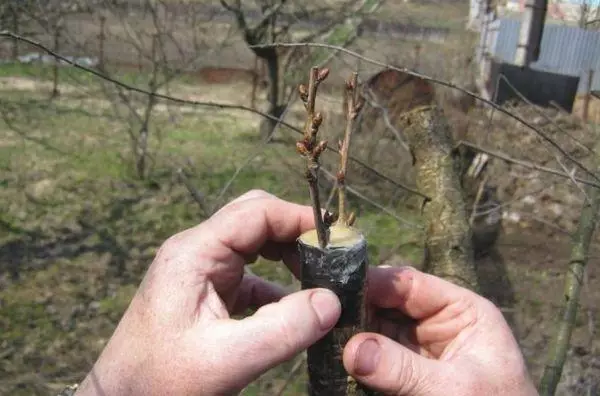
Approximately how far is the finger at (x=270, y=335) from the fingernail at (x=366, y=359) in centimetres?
10

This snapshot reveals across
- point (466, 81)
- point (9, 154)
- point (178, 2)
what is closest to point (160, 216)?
point (9, 154)

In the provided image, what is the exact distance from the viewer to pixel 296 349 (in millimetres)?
1237

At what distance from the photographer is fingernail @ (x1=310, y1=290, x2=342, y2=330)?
124cm

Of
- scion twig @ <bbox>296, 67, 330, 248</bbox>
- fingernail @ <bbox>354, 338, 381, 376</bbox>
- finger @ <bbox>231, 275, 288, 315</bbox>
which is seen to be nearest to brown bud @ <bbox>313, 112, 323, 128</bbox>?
scion twig @ <bbox>296, 67, 330, 248</bbox>

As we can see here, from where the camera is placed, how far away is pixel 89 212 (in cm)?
613

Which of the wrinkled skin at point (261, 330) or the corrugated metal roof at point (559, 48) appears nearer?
the wrinkled skin at point (261, 330)

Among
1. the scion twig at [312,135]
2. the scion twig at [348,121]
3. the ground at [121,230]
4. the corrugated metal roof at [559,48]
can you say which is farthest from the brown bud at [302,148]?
the corrugated metal roof at [559,48]

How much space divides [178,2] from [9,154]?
306 centimetres

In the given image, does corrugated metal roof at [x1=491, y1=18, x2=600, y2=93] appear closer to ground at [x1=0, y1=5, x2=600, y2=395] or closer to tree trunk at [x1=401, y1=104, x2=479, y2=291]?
ground at [x1=0, y1=5, x2=600, y2=395]

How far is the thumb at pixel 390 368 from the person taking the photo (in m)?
1.29

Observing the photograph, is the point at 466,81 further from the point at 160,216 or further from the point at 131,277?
the point at 131,277

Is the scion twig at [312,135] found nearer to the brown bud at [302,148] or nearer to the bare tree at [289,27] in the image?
the brown bud at [302,148]

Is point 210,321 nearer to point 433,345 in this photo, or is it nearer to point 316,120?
point 316,120

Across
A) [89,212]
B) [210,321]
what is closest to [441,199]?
[210,321]
